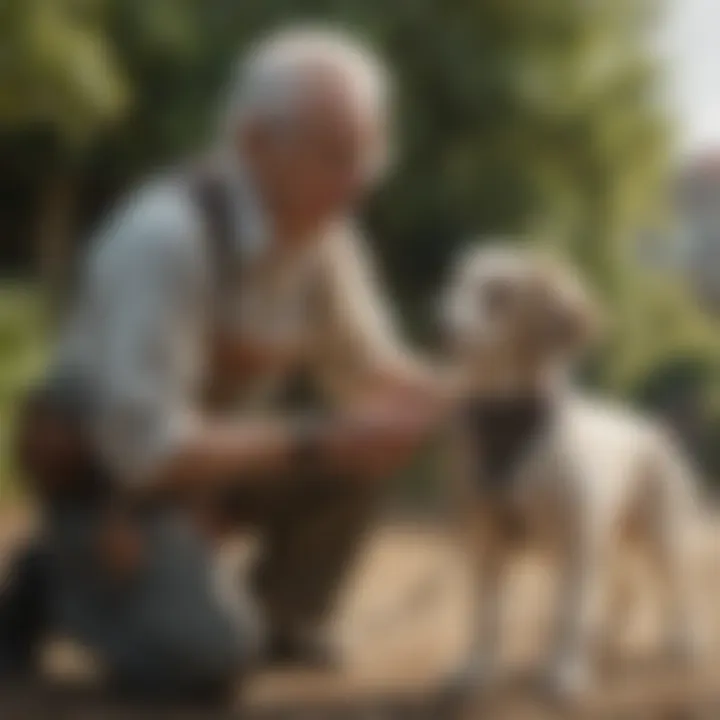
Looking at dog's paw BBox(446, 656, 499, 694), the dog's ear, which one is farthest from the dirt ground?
the dog's ear

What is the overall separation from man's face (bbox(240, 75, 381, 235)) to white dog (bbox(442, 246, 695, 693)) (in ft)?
0.22

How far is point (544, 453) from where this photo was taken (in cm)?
54

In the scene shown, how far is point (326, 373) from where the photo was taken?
0.56m

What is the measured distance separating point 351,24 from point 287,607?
0.26 metres

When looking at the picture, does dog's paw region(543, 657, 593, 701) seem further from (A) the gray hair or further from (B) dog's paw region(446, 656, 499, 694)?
(A) the gray hair

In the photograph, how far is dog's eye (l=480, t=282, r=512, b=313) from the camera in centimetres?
51

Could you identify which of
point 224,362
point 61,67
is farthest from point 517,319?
point 61,67

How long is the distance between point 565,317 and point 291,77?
14cm

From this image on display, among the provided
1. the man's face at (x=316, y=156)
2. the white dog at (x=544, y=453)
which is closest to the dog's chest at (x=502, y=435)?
the white dog at (x=544, y=453)

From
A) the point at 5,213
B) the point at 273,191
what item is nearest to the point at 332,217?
the point at 273,191

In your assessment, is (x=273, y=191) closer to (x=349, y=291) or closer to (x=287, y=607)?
(x=349, y=291)

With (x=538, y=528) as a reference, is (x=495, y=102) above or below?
above

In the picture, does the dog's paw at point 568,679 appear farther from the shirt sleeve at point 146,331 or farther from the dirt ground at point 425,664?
the shirt sleeve at point 146,331

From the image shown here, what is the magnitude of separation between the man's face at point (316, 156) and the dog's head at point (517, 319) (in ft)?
0.21
